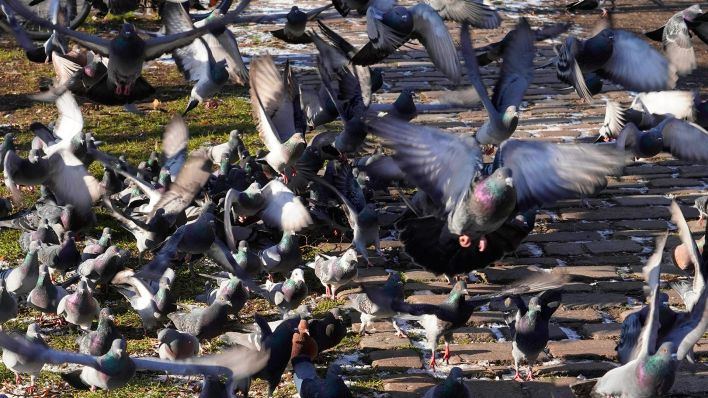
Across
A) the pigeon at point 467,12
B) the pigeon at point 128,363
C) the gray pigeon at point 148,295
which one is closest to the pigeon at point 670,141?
the pigeon at point 467,12

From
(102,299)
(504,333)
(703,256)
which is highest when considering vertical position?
(703,256)

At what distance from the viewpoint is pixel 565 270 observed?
245 inches

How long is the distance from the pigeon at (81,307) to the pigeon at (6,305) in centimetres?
25

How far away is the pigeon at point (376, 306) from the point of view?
17.0 feet

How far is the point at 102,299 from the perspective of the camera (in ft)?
20.5

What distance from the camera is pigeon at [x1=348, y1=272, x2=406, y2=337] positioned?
5.19 metres

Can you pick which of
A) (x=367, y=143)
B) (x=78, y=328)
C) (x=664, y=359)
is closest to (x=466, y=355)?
(x=664, y=359)

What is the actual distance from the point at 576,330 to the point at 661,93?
145 inches

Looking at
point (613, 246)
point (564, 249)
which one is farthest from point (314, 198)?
point (613, 246)

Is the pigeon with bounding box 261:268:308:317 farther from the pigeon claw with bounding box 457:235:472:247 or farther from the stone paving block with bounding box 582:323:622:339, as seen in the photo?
the stone paving block with bounding box 582:323:622:339

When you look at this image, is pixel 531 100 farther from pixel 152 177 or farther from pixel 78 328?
pixel 78 328

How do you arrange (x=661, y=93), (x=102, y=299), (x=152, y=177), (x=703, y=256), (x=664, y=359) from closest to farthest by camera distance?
(x=664, y=359) → (x=703, y=256) → (x=102, y=299) → (x=152, y=177) → (x=661, y=93)

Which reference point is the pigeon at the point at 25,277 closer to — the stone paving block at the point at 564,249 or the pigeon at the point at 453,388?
the pigeon at the point at 453,388

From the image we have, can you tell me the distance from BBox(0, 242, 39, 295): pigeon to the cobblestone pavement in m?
1.89
